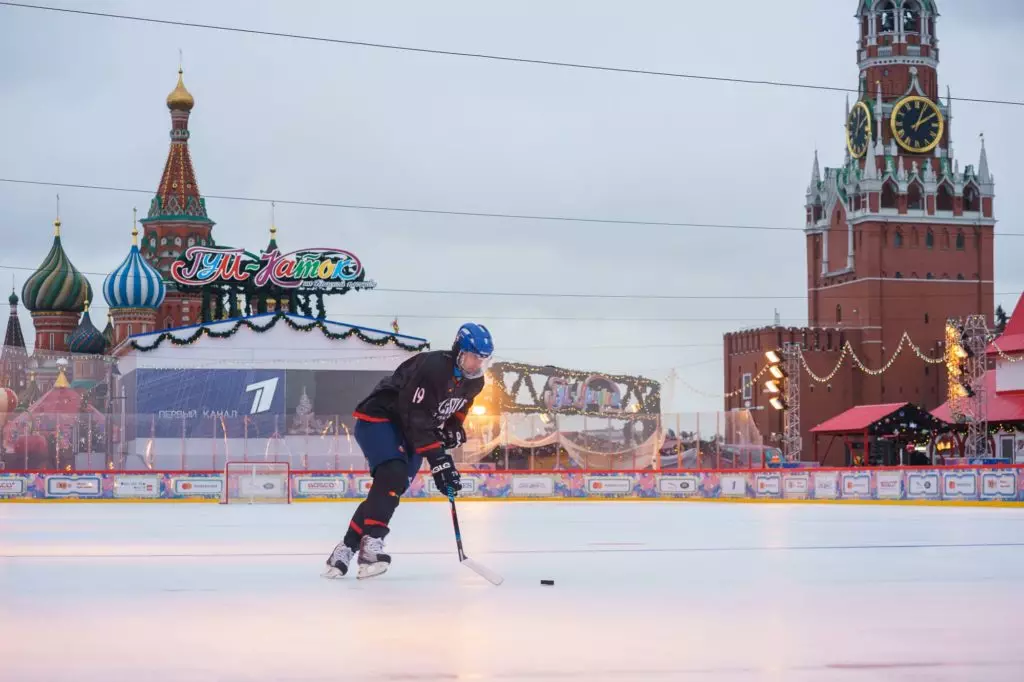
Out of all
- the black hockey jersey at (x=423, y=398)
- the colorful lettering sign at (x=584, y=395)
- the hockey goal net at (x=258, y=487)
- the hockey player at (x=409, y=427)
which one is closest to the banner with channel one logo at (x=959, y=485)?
the hockey goal net at (x=258, y=487)

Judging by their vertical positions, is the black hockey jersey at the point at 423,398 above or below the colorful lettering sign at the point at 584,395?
below

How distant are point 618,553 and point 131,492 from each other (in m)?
28.2

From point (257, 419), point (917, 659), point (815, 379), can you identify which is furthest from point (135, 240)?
point (917, 659)

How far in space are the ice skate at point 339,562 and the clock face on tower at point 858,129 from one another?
122653 millimetres

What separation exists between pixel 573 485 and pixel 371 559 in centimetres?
3142

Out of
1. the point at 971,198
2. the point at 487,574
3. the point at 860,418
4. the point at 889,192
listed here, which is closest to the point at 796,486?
the point at 487,574

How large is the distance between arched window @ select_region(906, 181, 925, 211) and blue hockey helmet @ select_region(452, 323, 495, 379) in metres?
122

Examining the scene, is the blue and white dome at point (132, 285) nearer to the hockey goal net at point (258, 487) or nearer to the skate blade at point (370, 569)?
the hockey goal net at point (258, 487)

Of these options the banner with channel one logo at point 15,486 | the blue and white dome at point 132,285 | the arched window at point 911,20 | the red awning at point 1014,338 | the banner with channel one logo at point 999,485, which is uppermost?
the arched window at point 911,20

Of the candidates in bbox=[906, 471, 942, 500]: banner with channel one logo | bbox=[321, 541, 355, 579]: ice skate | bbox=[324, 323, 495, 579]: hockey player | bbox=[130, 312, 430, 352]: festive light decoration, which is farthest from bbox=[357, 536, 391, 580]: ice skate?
bbox=[130, 312, 430, 352]: festive light decoration

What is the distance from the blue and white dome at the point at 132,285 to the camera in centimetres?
10025

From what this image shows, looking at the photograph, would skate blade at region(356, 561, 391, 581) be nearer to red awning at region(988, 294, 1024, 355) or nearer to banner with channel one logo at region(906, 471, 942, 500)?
banner with channel one logo at region(906, 471, 942, 500)

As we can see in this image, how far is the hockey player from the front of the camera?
11922mm

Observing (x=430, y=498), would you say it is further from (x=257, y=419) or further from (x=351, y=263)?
(x=351, y=263)
